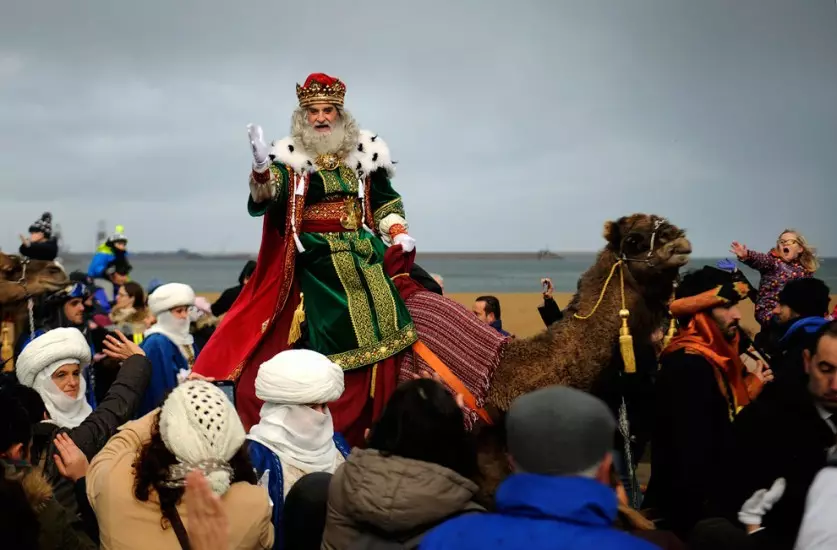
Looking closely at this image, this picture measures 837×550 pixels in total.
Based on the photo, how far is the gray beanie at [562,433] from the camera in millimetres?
2369

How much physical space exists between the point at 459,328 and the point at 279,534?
221 centimetres

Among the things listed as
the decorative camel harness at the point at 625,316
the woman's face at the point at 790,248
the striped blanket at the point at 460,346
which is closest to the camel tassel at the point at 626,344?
the decorative camel harness at the point at 625,316

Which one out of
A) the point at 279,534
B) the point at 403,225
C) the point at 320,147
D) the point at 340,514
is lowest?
the point at 279,534

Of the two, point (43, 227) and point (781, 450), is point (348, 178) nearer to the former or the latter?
point (781, 450)

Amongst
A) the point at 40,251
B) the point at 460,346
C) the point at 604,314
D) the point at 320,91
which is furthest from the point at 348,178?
the point at 40,251

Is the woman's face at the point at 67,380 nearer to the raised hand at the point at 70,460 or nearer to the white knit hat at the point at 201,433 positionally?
the raised hand at the point at 70,460

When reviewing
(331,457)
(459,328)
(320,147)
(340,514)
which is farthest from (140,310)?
(340,514)

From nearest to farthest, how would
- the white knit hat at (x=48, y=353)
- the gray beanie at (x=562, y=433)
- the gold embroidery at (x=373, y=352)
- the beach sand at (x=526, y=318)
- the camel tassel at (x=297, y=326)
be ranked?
the gray beanie at (x=562, y=433) → the white knit hat at (x=48, y=353) → the gold embroidery at (x=373, y=352) → the camel tassel at (x=297, y=326) → the beach sand at (x=526, y=318)

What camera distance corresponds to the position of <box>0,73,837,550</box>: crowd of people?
2742mm

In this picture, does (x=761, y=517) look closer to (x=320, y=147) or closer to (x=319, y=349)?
(x=319, y=349)

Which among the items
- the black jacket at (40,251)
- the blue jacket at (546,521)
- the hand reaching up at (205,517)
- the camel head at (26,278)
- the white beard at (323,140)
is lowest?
the hand reaching up at (205,517)

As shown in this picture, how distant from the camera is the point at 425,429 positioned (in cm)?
305

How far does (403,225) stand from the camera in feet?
20.7

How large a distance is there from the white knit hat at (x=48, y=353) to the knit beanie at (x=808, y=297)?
4021 millimetres
